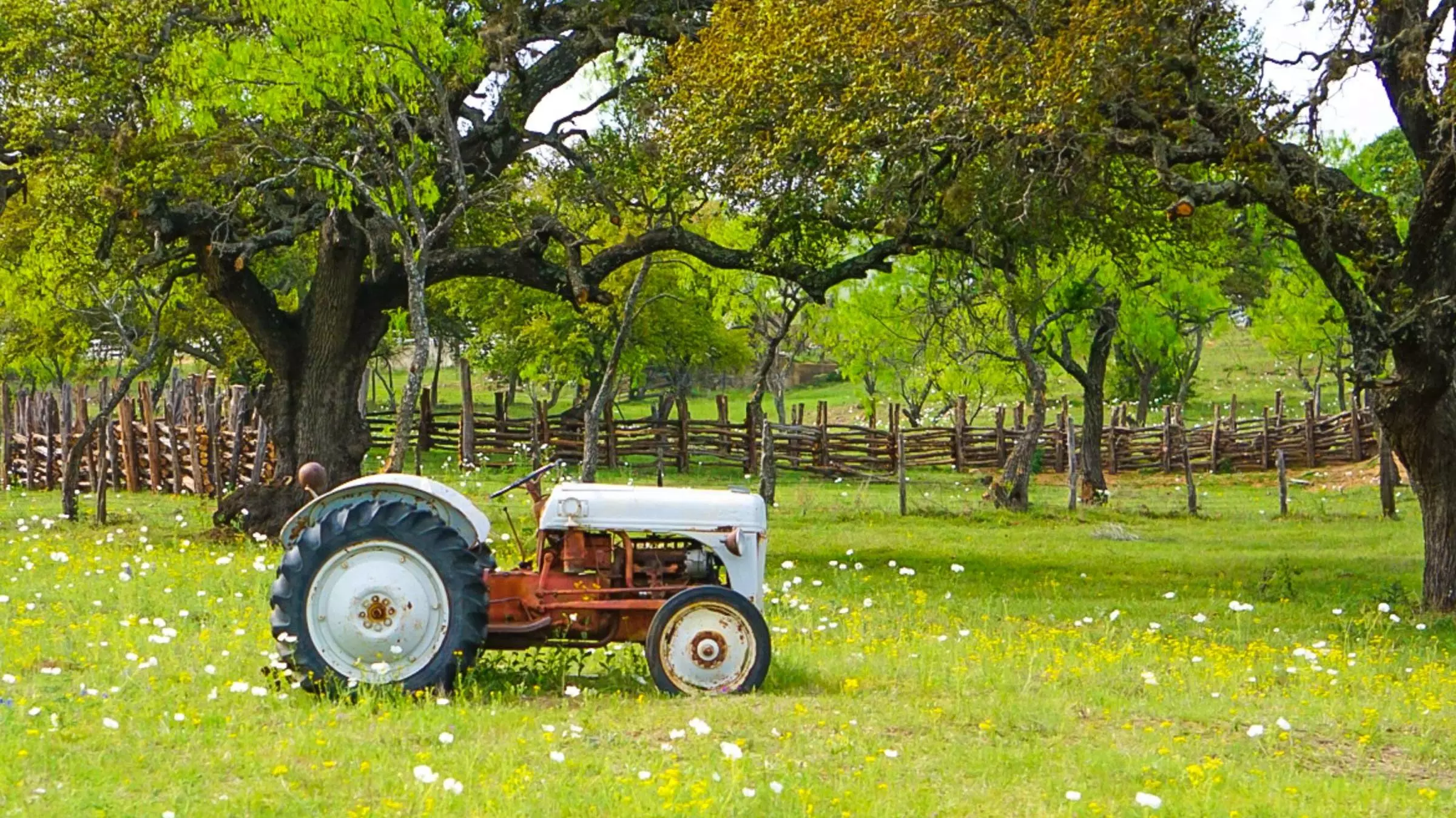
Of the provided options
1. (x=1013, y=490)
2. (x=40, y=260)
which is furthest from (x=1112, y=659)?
(x=1013, y=490)

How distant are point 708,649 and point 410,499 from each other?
1832mm

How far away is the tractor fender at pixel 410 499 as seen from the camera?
27.2ft

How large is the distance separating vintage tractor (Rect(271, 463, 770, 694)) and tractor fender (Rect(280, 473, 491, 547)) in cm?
1

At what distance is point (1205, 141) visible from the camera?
13297 millimetres

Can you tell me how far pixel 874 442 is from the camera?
4050 cm

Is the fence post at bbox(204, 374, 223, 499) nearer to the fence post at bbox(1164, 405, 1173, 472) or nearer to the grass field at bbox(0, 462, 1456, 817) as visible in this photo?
the grass field at bbox(0, 462, 1456, 817)

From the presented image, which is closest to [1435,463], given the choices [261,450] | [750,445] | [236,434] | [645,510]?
[645,510]

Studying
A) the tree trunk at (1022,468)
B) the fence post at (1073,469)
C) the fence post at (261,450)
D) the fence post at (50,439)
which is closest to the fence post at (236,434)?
the fence post at (50,439)

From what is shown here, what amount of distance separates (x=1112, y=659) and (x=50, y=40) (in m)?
14.3

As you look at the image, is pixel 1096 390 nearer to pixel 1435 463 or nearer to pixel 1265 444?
pixel 1265 444

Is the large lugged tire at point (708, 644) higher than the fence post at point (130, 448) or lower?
lower

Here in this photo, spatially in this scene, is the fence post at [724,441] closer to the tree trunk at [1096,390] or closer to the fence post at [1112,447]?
the fence post at [1112,447]

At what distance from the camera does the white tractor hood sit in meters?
8.34

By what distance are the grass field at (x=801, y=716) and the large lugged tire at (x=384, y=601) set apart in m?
0.25
